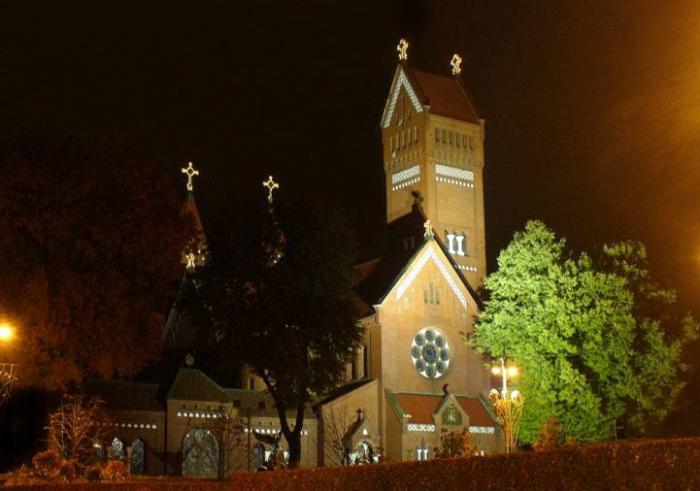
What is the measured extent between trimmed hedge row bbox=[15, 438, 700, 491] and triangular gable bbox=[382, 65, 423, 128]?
2460 inches

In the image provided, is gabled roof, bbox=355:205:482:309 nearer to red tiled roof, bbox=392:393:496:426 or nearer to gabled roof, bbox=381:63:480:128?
red tiled roof, bbox=392:393:496:426

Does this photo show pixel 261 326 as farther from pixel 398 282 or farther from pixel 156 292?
pixel 398 282

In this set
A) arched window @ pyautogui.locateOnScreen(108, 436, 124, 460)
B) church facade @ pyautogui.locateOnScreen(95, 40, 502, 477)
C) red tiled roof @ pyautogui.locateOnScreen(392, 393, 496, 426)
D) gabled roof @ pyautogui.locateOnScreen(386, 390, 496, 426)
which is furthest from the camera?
red tiled roof @ pyautogui.locateOnScreen(392, 393, 496, 426)

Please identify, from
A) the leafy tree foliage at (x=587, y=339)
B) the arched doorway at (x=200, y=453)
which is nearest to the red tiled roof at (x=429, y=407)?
the leafy tree foliage at (x=587, y=339)

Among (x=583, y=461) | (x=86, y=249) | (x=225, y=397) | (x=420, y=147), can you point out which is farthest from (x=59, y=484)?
(x=420, y=147)

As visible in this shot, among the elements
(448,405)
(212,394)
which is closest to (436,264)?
(448,405)

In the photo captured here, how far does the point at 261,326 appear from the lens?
5097 cm

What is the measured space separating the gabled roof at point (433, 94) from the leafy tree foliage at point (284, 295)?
33.9 metres

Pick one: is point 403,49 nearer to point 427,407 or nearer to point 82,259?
point 427,407

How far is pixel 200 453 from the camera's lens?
2253 inches

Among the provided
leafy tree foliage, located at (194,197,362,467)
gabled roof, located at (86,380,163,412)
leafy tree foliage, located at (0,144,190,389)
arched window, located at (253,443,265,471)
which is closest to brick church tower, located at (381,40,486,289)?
arched window, located at (253,443,265,471)

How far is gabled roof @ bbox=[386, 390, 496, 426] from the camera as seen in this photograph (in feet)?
201

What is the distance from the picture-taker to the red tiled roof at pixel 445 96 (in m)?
85.2

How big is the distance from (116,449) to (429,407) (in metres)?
19.1
